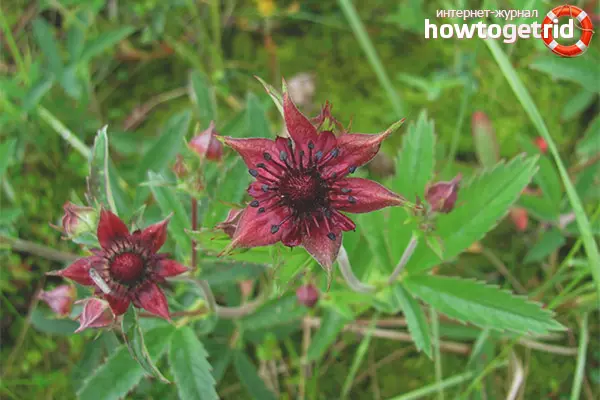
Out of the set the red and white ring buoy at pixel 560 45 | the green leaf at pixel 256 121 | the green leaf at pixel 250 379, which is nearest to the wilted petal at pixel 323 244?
the green leaf at pixel 256 121

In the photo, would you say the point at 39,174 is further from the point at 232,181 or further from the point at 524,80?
the point at 524,80

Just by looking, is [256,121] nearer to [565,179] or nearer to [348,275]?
[348,275]

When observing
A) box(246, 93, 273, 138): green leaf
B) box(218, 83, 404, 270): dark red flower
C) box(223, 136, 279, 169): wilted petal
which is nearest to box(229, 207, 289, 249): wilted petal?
box(218, 83, 404, 270): dark red flower

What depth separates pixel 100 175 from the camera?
1.72m

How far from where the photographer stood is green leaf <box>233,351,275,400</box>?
85.1 inches

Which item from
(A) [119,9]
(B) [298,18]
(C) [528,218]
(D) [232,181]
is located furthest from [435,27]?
(A) [119,9]

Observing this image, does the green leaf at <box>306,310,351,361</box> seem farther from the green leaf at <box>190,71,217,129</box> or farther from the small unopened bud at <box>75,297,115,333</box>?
the green leaf at <box>190,71,217,129</box>

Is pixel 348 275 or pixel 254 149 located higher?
pixel 254 149

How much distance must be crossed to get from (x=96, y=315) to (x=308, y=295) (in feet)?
2.39

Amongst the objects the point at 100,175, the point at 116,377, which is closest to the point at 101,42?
the point at 100,175

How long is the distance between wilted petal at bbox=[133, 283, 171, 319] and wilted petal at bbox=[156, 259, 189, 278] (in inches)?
1.4

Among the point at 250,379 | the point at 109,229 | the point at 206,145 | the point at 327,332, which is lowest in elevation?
the point at 250,379

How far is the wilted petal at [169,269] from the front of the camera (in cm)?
151

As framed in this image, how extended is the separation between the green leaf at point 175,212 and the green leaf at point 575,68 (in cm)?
128
